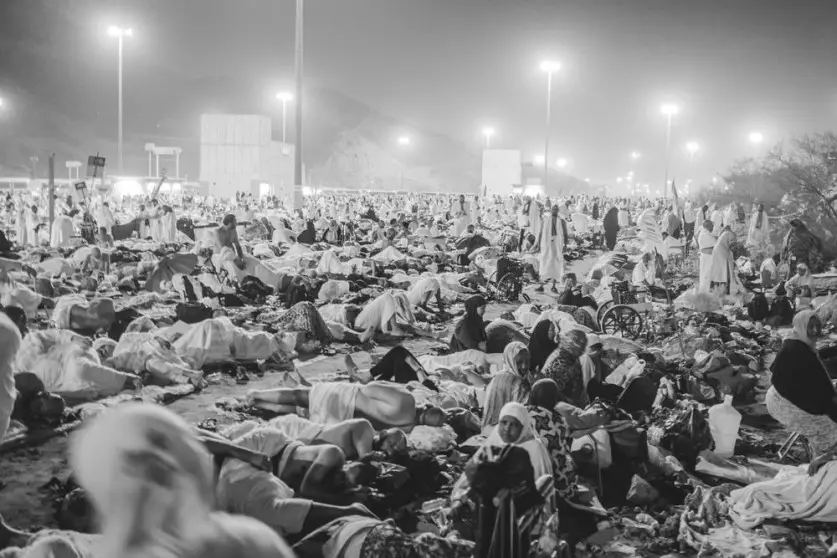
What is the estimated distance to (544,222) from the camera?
1856cm

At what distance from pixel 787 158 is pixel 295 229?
578 inches

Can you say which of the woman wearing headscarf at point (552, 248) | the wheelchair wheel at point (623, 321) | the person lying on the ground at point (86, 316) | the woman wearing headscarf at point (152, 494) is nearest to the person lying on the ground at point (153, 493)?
the woman wearing headscarf at point (152, 494)

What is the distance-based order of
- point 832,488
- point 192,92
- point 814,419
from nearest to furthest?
point 832,488 < point 814,419 < point 192,92

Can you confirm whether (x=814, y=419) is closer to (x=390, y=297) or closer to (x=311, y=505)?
(x=311, y=505)

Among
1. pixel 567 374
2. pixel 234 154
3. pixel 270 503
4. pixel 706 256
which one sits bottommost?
pixel 270 503

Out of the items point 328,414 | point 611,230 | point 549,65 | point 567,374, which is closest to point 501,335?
point 567,374

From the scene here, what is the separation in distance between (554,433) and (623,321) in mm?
6447

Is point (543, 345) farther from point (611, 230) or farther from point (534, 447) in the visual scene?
point (611, 230)

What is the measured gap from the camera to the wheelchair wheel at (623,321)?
11781mm

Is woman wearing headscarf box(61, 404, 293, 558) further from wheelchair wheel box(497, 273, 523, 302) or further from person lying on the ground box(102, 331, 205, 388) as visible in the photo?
wheelchair wheel box(497, 273, 523, 302)

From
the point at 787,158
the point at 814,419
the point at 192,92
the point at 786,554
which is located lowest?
the point at 786,554

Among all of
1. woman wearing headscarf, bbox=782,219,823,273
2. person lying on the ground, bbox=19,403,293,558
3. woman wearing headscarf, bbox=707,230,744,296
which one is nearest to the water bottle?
person lying on the ground, bbox=19,403,293,558

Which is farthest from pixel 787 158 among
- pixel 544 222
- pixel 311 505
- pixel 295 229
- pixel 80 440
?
pixel 80 440

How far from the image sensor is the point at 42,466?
6.44 m
